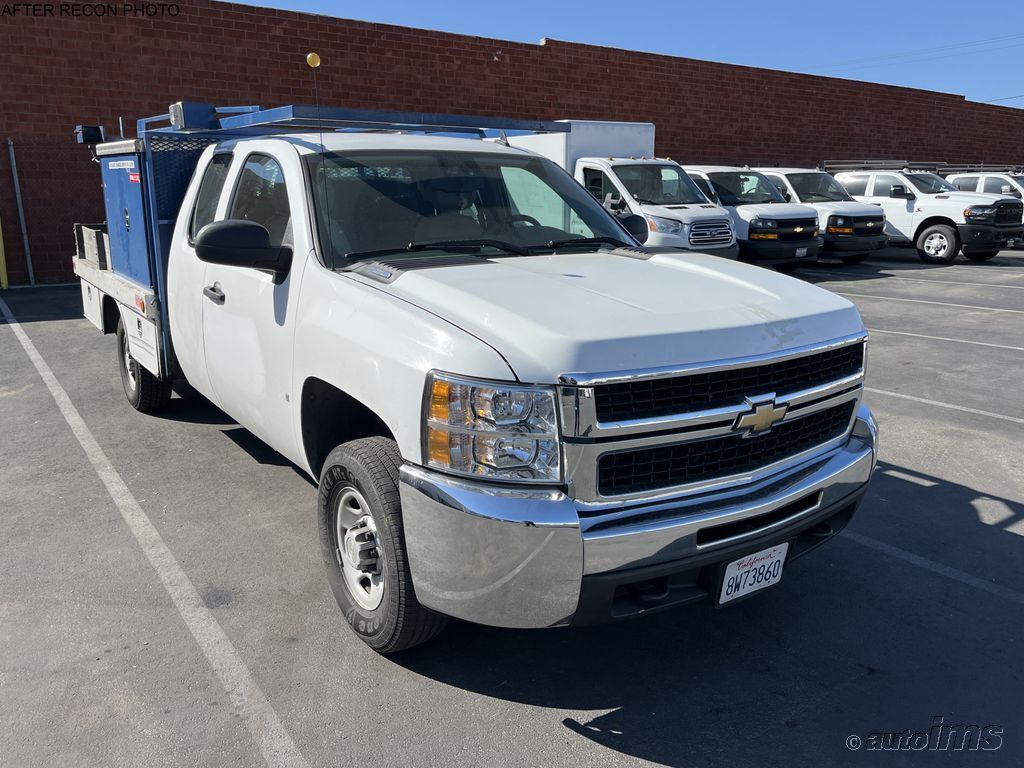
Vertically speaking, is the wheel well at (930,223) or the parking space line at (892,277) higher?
the wheel well at (930,223)

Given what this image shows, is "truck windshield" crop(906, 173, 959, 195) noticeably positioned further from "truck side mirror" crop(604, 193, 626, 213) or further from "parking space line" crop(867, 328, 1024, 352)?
"parking space line" crop(867, 328, 1024, 352)

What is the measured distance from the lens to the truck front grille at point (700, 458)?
2.70m

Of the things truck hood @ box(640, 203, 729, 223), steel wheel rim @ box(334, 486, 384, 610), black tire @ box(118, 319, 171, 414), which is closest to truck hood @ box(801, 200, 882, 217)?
truck hood @ box(640, 203, 729, 223)

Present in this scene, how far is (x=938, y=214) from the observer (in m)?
17.8

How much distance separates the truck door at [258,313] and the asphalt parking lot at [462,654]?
72cm

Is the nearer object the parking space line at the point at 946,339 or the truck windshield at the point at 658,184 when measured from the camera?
the parking space line at the point at 946,339

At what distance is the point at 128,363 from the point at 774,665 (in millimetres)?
5394

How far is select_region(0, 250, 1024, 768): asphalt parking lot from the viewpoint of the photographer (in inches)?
111

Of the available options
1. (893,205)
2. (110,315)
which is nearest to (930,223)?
(893,205)

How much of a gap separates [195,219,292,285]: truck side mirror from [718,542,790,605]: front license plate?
2.28 m

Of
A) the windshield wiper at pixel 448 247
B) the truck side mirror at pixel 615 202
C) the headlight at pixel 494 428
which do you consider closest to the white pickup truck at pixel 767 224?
the truck side mirror at pixel 615 202

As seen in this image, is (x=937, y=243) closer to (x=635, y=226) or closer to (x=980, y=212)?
(x=980, y=212)

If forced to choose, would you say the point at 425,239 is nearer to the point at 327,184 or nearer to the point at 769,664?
the point at 327,184

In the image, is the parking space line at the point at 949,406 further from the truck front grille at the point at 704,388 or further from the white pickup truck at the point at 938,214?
the white pickup truck at the point at 938,214
